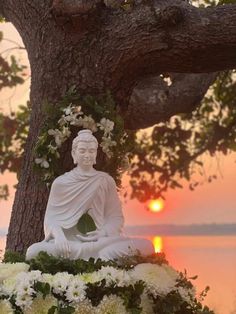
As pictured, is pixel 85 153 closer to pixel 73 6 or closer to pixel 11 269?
pixel 11 269

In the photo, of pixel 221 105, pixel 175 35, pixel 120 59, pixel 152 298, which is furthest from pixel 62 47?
pixel 221 105

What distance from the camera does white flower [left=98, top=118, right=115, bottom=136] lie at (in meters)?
6.59

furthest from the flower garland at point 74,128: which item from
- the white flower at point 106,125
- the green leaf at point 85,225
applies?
the green leaf at point 85,225

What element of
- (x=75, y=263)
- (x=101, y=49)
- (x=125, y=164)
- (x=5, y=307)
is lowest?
(x=5, y=307)

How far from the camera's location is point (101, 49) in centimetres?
711

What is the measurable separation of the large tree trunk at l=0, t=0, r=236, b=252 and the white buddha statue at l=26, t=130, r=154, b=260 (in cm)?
115

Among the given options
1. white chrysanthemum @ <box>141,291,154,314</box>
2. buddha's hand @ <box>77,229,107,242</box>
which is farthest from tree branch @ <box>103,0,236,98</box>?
white chrysanthemum @ <box>141,291,154,314</box>

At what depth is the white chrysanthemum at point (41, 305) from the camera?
490 centimetres

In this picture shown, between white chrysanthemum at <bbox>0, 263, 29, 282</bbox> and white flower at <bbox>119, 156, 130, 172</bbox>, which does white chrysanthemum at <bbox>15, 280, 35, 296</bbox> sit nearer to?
white chrysanthemum at <bbox>0, 263, 29, 282</bbox>

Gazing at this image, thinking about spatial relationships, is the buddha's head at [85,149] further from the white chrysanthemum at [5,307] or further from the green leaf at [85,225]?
the white chrysanthemum at [5,307]

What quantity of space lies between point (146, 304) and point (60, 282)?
632mm

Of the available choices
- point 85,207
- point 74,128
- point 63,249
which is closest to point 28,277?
point 63,249

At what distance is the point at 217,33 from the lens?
677 centimetres

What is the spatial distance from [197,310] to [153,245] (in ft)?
1.98
